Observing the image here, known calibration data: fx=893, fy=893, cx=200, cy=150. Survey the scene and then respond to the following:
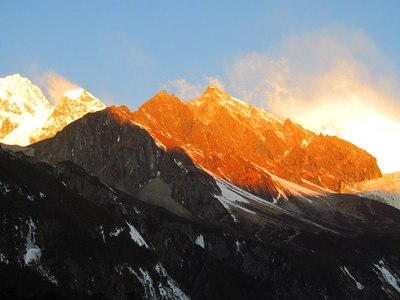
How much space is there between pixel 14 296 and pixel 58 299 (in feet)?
32.2

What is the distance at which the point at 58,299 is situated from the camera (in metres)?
178

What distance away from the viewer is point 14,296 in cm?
17200
